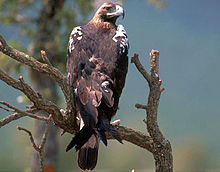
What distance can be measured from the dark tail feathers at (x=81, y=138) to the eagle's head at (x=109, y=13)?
4.93ft

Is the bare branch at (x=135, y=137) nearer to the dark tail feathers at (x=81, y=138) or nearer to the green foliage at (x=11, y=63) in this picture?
the dark tail feathers at (x=81, y=138)

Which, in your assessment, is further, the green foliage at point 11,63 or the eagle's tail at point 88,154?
the green foliage at point 11,63

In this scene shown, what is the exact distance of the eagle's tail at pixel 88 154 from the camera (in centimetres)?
298

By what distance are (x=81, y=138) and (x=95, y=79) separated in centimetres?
51

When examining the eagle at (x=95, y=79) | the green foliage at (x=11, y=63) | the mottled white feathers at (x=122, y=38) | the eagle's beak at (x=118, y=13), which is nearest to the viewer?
the eagle at (x=95, y=79)

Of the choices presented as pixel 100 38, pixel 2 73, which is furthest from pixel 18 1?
pixel 2 73

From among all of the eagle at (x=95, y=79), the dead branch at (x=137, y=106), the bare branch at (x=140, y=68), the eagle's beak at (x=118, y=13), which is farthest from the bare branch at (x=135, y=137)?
the eagle's beak at (x=118, y=13)

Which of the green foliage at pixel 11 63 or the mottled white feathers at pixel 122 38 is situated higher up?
the green foliage at pixel 11 63

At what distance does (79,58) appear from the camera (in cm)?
343

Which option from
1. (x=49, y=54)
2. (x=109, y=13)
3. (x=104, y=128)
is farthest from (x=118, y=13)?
(x=49, y=54)

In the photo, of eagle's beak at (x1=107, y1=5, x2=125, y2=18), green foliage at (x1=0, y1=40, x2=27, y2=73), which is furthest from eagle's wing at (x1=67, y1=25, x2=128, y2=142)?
green foliage at (x1=0, y1=40, x2=27, y2=73)

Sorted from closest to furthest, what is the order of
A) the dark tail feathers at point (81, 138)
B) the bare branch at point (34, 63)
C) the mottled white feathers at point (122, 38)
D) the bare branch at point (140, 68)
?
the dark tail feathers at point (81, 138), the bare branch at point (34, 63), the bare branch at point (140, 68), the mottled white feathers at point (122, 38)

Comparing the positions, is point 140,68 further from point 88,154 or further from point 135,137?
point 88,154

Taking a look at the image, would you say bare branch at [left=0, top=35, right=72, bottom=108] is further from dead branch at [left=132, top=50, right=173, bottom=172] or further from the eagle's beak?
the eagle's beak
